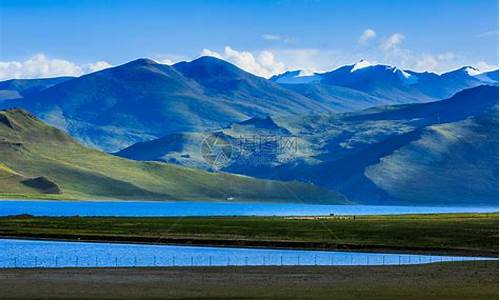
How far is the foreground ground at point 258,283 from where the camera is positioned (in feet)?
198

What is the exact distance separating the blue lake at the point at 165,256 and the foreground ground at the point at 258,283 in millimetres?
9018

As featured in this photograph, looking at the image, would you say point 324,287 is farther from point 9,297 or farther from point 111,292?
point 9,297

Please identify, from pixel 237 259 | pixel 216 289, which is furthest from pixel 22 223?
pixel 216 289

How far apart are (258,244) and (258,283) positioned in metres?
48.8

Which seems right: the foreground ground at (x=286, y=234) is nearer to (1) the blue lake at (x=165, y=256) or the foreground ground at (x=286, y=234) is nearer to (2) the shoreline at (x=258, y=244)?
(2) the shoreline at (x=258, y=244)

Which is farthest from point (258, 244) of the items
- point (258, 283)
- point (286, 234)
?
point (258, 283)

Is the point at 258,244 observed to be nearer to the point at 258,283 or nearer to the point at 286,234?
the point at 286,234

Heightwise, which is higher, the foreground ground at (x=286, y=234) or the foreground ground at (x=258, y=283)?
the foreground ground at (x=258, y=283)

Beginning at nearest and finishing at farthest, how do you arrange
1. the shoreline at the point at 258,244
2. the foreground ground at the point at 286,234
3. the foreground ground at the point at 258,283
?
the foreground ground at the point at 258,283 → the shoreline at the point at 258,244 → the foreground ground at the point at 286,234

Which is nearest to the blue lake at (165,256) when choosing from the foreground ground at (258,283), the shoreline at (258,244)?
the shoreline at (258,244)

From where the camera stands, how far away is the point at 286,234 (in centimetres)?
13062

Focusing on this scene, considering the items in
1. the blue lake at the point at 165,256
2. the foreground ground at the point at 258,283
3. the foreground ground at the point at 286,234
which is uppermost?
the foreground ground at the point at 258,283

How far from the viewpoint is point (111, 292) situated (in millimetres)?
61469

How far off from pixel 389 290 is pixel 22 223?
101 metres
